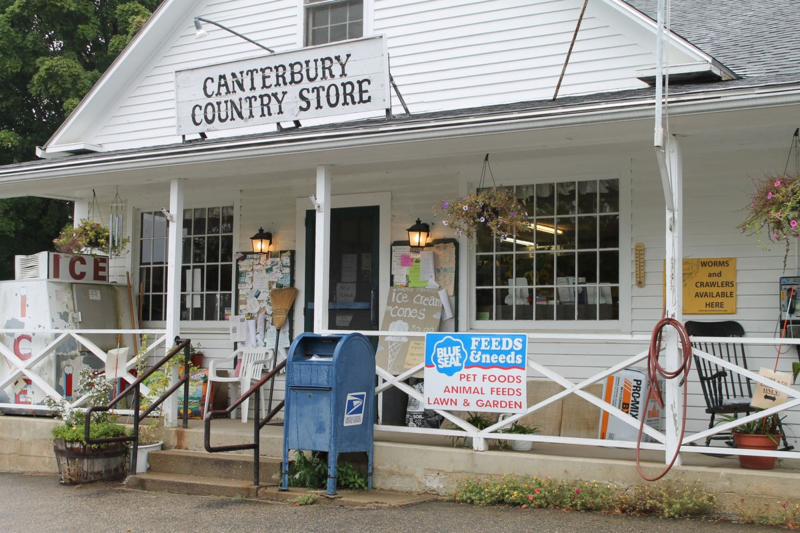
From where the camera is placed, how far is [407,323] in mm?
8992

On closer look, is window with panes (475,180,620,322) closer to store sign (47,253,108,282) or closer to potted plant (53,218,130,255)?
potted plant (53,218,130,255)

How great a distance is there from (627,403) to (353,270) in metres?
3.45

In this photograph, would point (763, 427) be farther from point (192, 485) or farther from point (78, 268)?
point (78, 268)

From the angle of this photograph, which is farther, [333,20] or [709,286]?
[333,20]

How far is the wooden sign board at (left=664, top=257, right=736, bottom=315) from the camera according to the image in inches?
301

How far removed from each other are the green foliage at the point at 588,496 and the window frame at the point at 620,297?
82.1 inches

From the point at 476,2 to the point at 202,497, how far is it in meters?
5.97

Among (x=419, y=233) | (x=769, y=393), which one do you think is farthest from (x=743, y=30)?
(x=769, y=393)

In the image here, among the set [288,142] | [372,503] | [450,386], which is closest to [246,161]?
[288,142]

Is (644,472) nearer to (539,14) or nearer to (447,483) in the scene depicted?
(447,483)

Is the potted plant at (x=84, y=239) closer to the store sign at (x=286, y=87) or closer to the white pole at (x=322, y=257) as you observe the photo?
the store sign at (x=286, y=87)

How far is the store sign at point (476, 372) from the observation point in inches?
271

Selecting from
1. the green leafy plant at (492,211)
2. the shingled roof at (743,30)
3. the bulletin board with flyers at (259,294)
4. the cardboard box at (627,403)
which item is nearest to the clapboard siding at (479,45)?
the shingled roof at (743,30)

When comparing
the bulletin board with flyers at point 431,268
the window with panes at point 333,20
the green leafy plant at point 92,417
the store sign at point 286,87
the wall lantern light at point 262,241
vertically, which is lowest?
the green leafy plant at point 92,417
